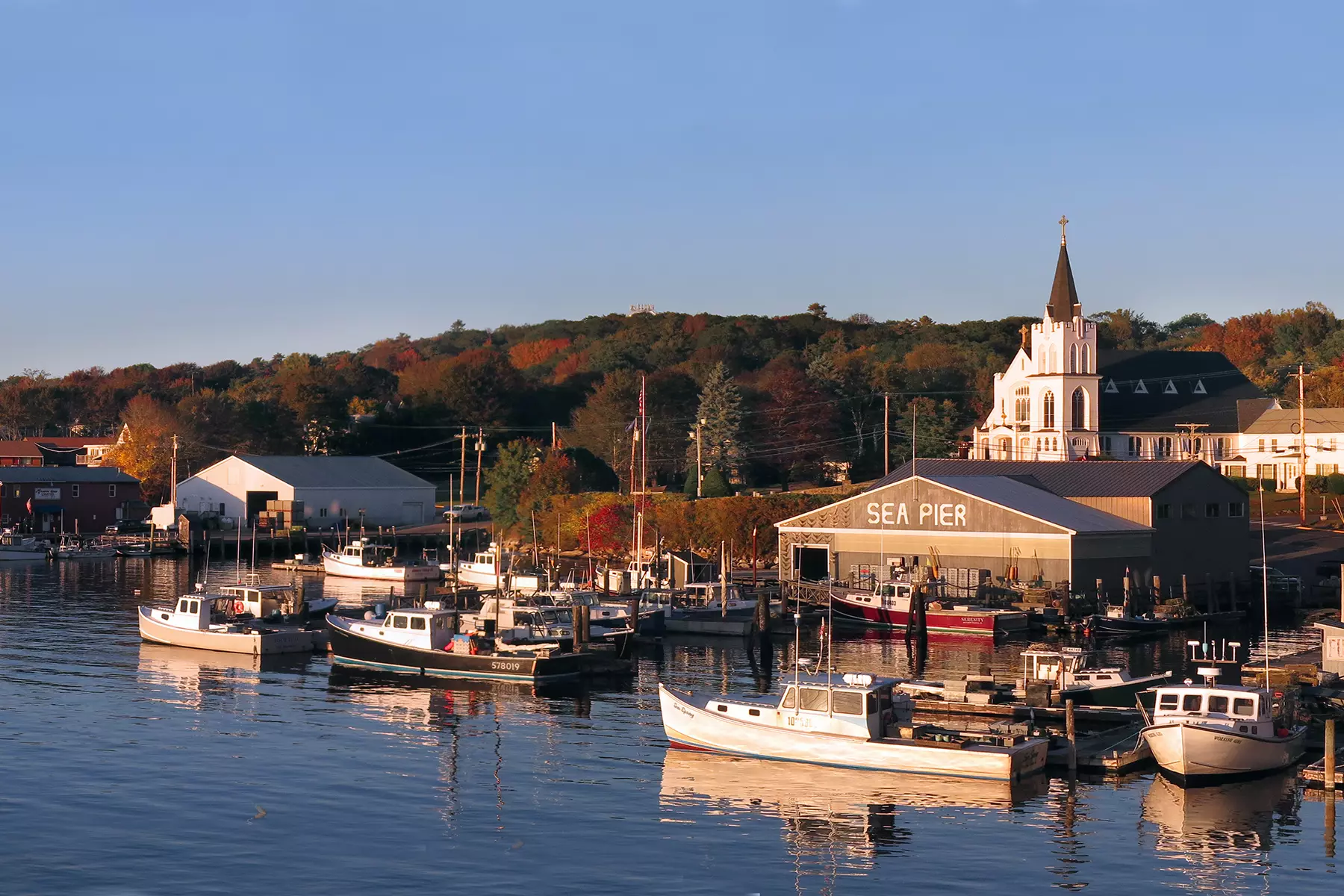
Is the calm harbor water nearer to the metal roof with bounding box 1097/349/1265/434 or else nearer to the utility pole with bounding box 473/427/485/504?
the utility pole with bounding box 473/427/485/504

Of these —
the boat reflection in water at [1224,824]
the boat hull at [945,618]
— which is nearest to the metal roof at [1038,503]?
the boat hull at [945,618]

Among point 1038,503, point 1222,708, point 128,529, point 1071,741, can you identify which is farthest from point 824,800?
point 128,529

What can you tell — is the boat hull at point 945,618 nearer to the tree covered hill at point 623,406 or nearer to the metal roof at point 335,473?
the tree covered hill at point 623,406

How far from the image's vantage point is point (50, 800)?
128ft

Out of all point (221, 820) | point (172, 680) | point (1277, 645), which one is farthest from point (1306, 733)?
point (172, 680)

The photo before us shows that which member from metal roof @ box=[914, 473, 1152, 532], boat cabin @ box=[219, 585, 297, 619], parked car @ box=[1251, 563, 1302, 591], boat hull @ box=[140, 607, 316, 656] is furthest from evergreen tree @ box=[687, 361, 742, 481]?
boat hull @ box=[140, 607, 316, 656]

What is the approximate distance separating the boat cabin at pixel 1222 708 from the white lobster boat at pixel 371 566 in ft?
204

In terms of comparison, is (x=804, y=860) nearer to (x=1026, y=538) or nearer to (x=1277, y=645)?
(x=1277, y=645)

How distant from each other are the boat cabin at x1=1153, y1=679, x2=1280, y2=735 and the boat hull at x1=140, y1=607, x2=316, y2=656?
3674cm

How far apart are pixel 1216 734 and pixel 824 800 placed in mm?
10110

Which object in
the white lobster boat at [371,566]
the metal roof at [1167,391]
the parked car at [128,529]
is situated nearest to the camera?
the white lobster boat at [371,566]

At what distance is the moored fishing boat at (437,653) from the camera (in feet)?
186

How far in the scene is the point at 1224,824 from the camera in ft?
123

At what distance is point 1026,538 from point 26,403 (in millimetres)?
150218
